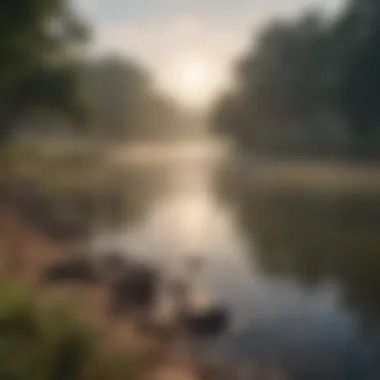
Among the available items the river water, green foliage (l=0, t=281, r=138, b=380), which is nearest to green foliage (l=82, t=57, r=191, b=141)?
the river water

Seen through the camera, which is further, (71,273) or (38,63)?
(38,63)

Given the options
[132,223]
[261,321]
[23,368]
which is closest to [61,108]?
[132,223]

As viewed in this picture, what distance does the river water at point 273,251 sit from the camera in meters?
1.54

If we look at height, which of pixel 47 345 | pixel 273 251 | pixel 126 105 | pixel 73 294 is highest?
pixel 126 105

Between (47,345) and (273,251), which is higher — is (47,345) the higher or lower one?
the lower one

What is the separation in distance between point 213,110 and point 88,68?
410 mm

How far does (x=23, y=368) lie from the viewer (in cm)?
127

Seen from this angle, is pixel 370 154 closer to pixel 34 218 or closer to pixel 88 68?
pixel 88 68

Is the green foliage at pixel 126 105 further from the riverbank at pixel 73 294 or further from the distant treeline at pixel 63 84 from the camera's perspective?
the riverbank at pixel 73 294

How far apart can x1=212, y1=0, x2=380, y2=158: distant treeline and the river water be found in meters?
0.16

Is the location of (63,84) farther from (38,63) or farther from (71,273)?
(71,273)

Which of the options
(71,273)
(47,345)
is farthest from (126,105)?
(47,345)

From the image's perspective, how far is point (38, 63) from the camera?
1.66 meters

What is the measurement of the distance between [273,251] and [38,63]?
949 mm
